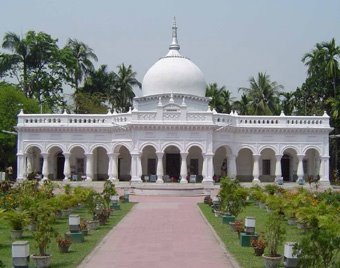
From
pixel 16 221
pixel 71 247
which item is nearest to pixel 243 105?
pixel 16 221

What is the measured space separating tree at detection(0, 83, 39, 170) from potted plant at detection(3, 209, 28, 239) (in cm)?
2893

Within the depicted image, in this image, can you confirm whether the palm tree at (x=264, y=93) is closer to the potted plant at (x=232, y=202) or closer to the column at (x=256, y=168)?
the column at (x=256, y=168)

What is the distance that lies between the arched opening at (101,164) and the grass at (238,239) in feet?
65.3

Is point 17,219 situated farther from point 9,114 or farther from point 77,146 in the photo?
point 9,114

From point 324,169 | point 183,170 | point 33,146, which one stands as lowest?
point 183,170

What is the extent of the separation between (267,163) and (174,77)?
9.59 meters

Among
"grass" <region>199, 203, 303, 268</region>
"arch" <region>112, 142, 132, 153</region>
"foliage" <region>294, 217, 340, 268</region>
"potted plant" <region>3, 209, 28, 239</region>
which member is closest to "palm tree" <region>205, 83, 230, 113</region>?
"arch" <region>112, 142, 132, 153</region>

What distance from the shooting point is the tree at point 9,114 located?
44438 mm

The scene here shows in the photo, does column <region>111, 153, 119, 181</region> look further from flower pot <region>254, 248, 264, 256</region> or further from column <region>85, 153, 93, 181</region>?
flower pot <region>254, 248, 264, 256</region>

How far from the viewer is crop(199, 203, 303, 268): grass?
12180 mm

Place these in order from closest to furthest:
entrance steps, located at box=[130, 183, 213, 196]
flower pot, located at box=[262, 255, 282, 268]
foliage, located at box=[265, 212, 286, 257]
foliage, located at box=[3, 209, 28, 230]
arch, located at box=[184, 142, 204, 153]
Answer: flower pot, located at box=[262, 255, 282, 268] < foliage, located at box=[265, 212, 286, 257] < foliage, located at box=[3, 209, 28, 230] < entrance steps, located at box=[130, 183, 213, 196] < arch, located at box=[184, 142, 204, 153]

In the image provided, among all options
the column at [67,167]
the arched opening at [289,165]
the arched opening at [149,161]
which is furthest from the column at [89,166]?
the arched opening at [289,165]

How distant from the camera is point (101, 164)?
44.2 m

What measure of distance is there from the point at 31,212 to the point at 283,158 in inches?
1247
